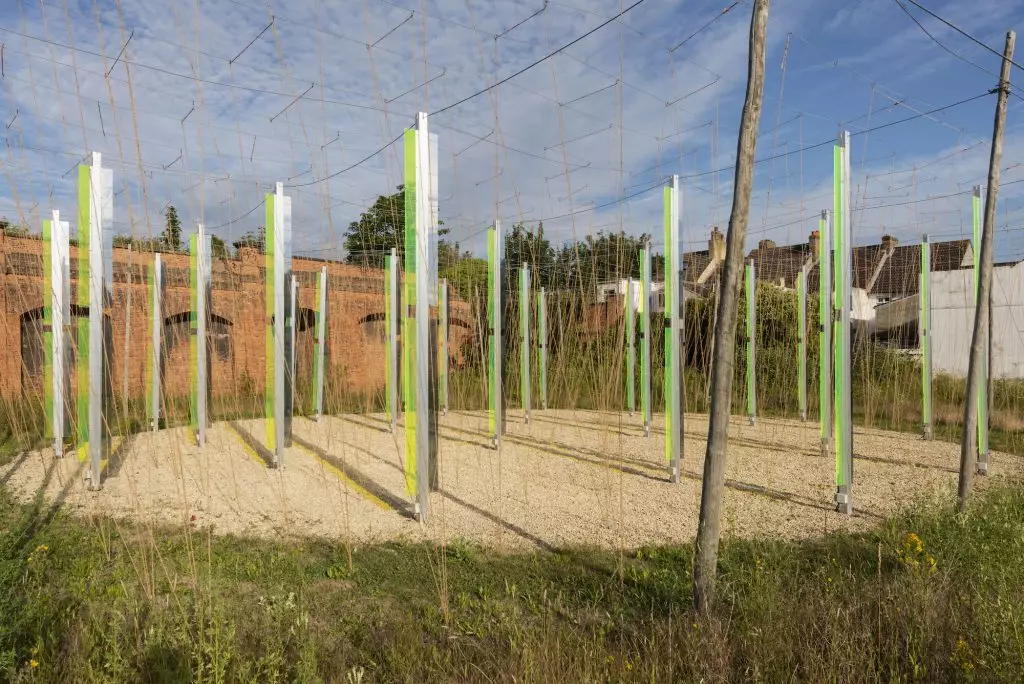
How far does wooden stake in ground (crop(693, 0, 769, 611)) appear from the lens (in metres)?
2.93

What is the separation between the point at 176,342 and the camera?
14625 mm

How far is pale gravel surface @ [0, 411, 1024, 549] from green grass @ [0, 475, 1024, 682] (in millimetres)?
367

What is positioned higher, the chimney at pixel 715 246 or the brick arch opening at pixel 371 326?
the chimney at pixel 715 246

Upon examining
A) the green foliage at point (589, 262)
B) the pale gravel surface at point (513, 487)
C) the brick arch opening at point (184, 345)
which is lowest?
the pale gravel surface at point (513, 487)

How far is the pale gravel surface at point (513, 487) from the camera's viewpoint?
4.96 meters

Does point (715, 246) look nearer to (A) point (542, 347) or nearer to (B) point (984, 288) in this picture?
(B) point (984, 288)

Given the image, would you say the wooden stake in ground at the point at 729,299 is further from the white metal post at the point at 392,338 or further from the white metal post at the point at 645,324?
the white metal post at the point at 392,338

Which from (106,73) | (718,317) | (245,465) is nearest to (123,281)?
(245,465)

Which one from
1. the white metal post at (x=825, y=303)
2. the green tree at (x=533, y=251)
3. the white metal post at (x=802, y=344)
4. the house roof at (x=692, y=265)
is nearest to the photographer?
the green tree at (x=533, y=251)

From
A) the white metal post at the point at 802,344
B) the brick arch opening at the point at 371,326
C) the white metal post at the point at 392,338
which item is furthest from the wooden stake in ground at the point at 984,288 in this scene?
the brick arch opening at the point at 371,326

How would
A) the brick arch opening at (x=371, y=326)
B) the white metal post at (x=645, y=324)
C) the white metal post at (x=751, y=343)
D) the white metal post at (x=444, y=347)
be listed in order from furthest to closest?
the brick arch opening at (x=371, y=326)
the white metal post at (x=751, y=343)
the white metal post at (x=444, y=347)
the white metal post at (x=645, y=324)

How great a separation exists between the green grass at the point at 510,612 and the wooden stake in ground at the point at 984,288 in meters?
0.69

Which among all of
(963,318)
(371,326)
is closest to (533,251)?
(371,326)

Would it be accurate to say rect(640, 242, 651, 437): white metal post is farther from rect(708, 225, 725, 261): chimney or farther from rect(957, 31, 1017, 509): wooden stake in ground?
rect(957, 31, 1017, 509): wooden stake in ground
